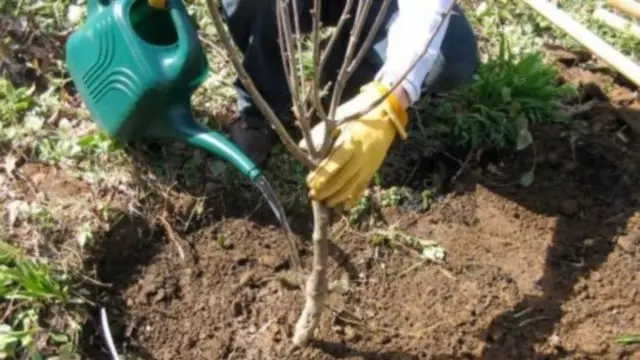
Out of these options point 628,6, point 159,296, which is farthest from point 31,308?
point 628,6

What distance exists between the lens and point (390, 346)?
200 cm

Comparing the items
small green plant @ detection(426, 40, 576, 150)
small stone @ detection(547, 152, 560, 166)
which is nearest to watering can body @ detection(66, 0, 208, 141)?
small green plant @ detection(426, 40, 576, 150)

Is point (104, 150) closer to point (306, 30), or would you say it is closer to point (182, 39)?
point (182, 39)

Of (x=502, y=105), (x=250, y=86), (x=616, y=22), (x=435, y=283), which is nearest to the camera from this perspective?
(x=250, y=86)

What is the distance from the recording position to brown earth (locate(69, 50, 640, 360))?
2.01m

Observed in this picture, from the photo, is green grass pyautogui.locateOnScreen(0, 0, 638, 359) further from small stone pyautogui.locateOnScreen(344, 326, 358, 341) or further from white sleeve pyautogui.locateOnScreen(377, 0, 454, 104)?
white sleeve pyautogui.locateOnScreen(377, 0, 454, 104)

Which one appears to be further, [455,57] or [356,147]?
[455,57]

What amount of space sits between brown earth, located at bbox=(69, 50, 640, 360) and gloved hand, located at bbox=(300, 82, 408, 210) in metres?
0.39

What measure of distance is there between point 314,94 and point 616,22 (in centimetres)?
157

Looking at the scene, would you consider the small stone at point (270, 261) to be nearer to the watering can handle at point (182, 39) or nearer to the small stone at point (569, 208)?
the watering can handle at point (182, 39)

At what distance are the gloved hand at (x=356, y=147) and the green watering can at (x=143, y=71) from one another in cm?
26

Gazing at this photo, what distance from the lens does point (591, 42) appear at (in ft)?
8.07

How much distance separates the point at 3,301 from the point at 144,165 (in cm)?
47

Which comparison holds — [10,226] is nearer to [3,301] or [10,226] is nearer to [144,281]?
[3,301]
